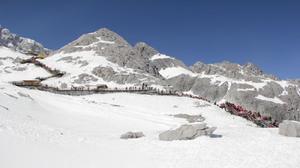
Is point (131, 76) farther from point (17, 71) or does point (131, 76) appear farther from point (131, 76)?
point (17, 71)

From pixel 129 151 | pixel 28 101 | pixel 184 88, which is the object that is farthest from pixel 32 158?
pixel 184 88

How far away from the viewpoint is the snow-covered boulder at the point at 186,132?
27797 millimetres

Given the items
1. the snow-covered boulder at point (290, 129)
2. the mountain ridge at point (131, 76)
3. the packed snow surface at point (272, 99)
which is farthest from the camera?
the packed snow surface at point (272, 99)

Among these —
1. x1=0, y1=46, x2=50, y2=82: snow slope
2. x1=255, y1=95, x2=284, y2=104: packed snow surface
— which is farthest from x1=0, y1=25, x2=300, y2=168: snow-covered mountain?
x1=255, y1=95, x2=284, y2=104: packed snow surface

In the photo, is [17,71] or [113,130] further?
[17,71]

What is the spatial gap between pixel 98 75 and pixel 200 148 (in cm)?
6969

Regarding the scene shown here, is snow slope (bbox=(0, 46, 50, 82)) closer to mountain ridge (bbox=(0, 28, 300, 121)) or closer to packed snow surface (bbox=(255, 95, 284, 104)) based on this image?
mountain ridge (bbox=(0, 28, 300, 121))

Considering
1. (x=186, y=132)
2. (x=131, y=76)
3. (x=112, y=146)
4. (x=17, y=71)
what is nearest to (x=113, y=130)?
(x=186, y=132)

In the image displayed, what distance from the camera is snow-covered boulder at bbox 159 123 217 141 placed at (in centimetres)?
2780

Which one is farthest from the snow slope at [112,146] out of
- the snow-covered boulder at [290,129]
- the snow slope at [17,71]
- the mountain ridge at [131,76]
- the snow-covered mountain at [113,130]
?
the snow slope at [17,71]

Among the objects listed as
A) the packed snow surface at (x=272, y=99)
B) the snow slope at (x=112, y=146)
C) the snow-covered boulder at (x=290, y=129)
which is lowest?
the snow slope at (x=112, y=146)

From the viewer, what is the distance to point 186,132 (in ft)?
92.2

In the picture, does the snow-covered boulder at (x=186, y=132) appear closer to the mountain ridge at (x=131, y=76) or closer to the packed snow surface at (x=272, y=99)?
the mountain ridge at (x=131, y=76)

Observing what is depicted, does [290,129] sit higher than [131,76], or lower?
lower
